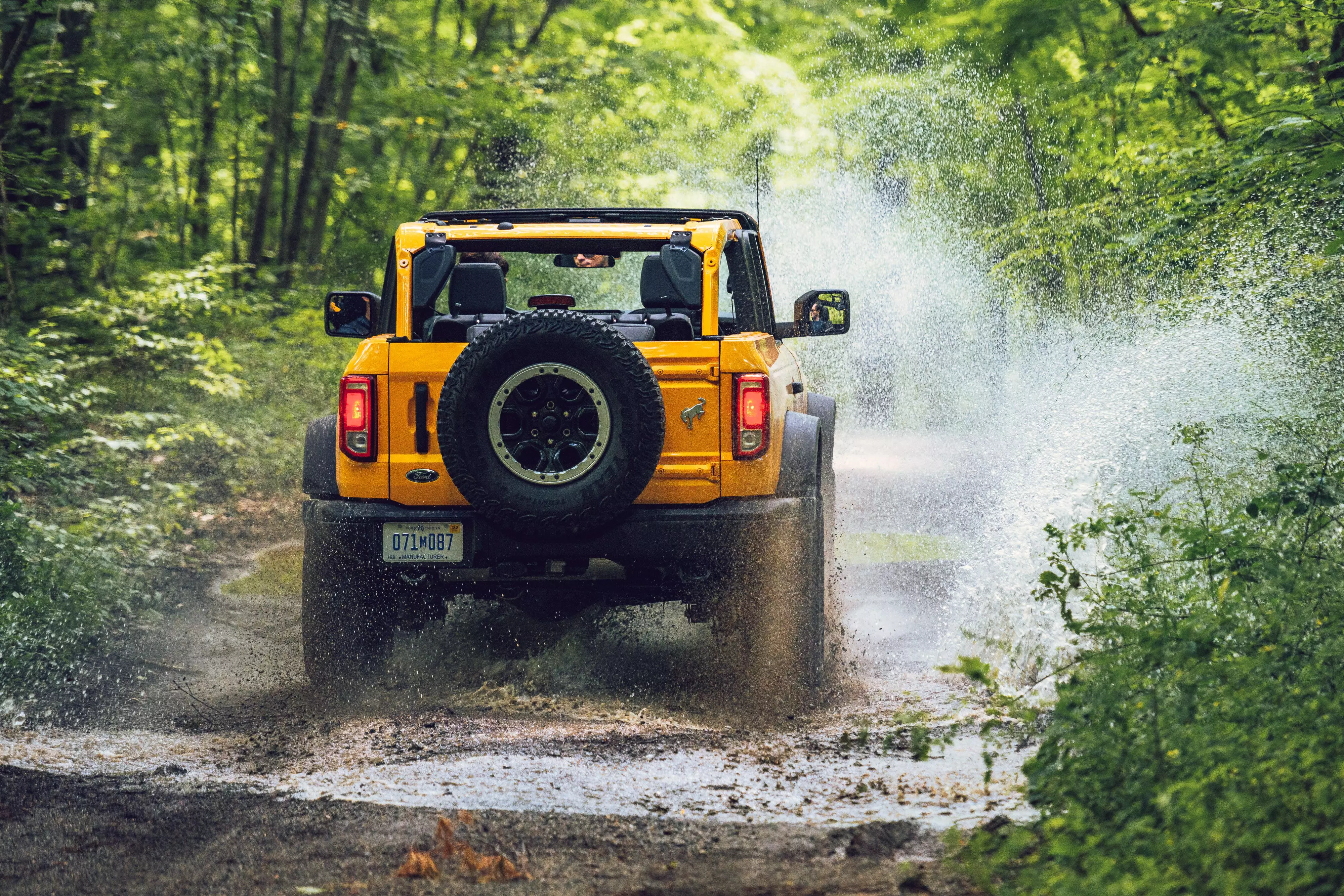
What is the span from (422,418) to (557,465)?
0.69 metres

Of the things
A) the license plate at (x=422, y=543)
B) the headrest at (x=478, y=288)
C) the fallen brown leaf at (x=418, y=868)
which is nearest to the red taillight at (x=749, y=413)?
the license plate at (x=422, y=543)

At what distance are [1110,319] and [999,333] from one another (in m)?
3.09

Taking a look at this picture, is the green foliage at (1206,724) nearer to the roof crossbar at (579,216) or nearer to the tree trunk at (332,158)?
the roof crossbar at (579,216)

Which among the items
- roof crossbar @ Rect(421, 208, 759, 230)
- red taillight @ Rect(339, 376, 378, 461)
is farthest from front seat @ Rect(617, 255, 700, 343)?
red taillight @ Rect(339, 376, 378, 461)

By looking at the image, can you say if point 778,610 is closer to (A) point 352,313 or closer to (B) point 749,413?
(B) point 749,413

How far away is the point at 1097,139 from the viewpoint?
39.4ft

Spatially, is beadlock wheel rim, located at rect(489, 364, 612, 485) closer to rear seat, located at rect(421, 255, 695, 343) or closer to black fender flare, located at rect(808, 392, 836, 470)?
rear seat, located at rect(421, 255, 695, 343)

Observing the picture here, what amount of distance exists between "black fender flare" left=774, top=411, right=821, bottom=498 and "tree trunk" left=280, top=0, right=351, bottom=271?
427 inches

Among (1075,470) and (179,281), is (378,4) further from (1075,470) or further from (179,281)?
(1075,470)

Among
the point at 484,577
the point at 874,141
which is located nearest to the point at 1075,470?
the point at 484,577

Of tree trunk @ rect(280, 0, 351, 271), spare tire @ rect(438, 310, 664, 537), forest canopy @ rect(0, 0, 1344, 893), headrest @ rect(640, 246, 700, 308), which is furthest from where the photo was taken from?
tree trunk @ rect(280, 0, 351, 271)

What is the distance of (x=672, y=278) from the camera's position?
601 cm

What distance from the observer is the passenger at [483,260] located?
6.25 meters

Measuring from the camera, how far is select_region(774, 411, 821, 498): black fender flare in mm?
5609
